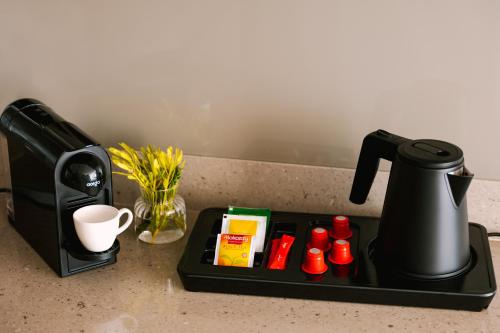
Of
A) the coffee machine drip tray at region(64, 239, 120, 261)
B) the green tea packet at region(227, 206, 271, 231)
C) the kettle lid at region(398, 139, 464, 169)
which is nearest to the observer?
the kettle lid at region(398, 139, 464, 169)

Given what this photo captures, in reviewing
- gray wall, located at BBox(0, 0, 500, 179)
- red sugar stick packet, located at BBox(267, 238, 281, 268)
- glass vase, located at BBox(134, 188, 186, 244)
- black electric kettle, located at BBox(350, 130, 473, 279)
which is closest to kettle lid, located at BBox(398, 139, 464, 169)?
black electric kettle, located at BBox(350, 130, 473, 279)

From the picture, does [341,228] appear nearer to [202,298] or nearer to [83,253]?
[202,298]

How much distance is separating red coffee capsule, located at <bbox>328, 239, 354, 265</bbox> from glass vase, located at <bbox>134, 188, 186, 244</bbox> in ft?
1.01

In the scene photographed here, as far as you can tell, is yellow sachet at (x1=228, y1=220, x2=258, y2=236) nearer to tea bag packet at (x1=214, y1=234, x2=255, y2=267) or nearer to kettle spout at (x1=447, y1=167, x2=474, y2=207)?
tea bag packet at (x1=214, y1=234, x2=255, y2=267)

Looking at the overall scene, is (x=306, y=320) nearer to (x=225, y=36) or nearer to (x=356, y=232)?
(x=356, y=232)

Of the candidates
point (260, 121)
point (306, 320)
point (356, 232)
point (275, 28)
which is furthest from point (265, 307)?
point (275, 28)

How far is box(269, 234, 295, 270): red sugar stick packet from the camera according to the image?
117 cm

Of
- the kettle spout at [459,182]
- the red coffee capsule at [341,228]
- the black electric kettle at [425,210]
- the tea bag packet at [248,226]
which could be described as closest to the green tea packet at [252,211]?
the tea bag packet at [248,226]

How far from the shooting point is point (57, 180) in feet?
3.70

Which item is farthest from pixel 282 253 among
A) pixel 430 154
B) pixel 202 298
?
pixel 430 154

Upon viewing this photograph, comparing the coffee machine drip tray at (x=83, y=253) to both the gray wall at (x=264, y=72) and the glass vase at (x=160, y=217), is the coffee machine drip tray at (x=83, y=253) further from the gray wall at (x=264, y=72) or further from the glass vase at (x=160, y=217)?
the gray wall at (x=264, y=72)

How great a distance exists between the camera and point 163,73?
→ 1.33 meters

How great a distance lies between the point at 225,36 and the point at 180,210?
34 centimetres

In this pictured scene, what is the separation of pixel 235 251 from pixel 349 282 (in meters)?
0.20
